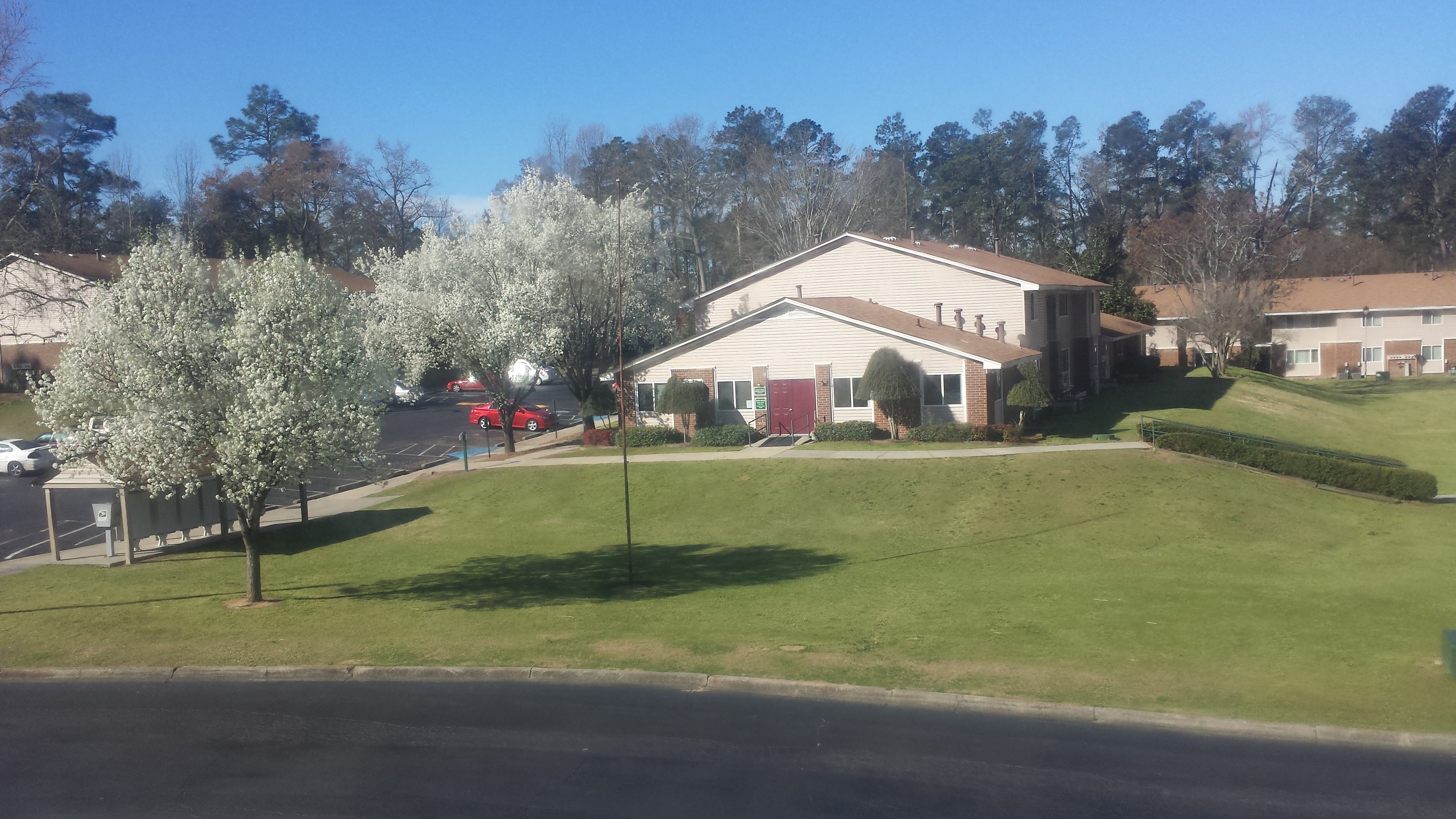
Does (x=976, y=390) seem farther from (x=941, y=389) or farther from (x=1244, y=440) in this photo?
(x=1244, y=440)

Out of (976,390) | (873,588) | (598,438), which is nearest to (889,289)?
(976,390)

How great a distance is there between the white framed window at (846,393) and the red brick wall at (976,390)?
377 centimetres

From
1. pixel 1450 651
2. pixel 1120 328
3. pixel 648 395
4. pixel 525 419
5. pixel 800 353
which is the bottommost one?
pixel 1450 651

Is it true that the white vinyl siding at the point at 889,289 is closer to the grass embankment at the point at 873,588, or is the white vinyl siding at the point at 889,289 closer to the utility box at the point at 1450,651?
the grass embankment at the point at 873,588

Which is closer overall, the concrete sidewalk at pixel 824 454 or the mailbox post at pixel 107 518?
the mailbox post at pixel 107 518

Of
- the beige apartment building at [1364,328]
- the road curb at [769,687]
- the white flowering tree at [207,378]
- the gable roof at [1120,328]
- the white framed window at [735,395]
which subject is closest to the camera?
the road curb at [769,687]

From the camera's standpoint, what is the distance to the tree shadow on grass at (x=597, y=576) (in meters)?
18.4

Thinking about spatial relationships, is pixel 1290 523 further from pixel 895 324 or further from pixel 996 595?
pixel 895 324

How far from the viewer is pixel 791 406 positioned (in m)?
36.2

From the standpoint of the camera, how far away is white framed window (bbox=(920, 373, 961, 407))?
33812 millimetres

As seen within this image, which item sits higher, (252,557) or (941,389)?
(941,389)

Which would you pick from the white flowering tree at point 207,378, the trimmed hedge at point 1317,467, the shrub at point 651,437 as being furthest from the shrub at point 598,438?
the white flowering tree at point 207,378

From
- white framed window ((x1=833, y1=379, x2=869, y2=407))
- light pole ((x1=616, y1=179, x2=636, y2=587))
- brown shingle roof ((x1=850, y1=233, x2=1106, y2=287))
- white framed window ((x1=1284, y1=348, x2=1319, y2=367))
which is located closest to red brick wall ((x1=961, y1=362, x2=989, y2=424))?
white framed window ((x1=833, y1=379, x2=869, y2=407))

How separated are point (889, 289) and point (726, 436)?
12.1 m
